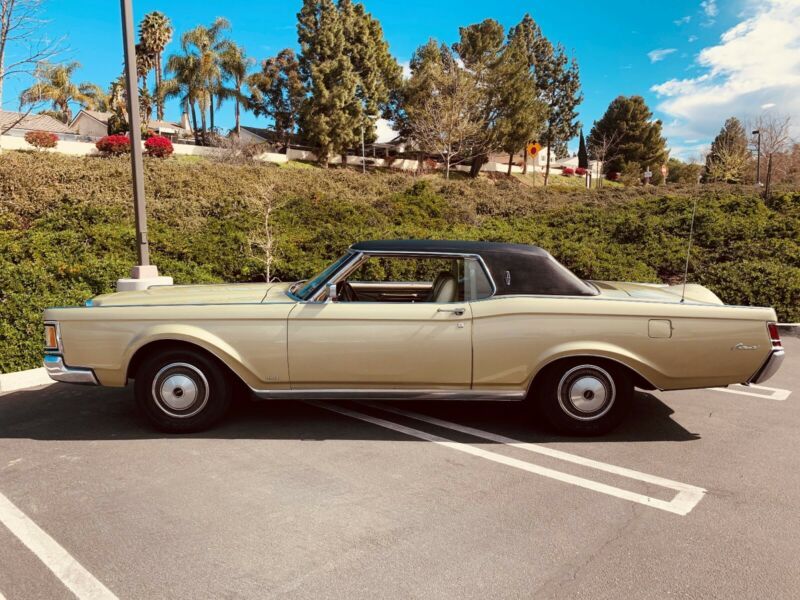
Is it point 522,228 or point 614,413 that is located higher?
point 522,228

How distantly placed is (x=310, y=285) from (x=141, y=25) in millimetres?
50874

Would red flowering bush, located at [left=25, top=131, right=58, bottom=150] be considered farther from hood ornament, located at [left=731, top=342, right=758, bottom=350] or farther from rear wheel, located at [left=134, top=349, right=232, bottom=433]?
hood ornament, located at [left=731, top=342, right=758, bottom=350]

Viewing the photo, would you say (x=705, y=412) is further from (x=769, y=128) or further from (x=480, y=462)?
(x=769, y=128)

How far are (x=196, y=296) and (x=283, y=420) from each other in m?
1.22

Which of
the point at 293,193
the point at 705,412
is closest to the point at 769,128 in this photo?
the point at 293,193

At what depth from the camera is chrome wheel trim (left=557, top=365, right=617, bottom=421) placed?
4.14 m

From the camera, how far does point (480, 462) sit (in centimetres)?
379

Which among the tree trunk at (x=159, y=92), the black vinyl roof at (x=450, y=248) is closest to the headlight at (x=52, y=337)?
the black vinyl roof at (x=450, y=248)

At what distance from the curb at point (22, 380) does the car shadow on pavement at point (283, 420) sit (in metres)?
0.15

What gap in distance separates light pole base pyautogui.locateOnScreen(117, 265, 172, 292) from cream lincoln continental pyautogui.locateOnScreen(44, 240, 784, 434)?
11.2ft

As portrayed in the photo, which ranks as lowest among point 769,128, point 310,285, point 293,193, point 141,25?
point 310,285

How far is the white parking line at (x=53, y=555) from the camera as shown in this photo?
95.0 inches

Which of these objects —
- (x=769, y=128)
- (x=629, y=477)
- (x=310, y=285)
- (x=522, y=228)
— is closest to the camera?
(x=629, y=477)

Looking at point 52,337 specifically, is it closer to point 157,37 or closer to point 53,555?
point 53,555
